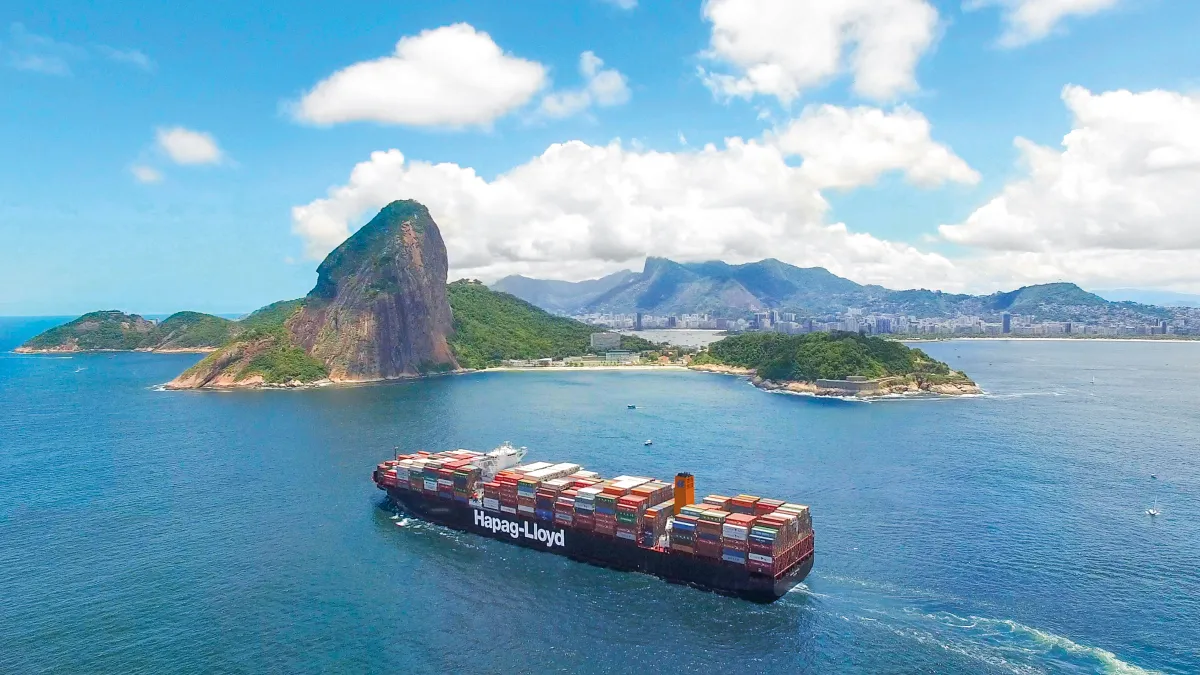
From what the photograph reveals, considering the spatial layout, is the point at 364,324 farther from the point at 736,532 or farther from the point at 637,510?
the point at 736,532

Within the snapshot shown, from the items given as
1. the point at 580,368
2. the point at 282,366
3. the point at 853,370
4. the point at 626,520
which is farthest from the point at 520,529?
the point at 580,368

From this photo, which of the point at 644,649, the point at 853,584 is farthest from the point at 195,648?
the point at 853,584

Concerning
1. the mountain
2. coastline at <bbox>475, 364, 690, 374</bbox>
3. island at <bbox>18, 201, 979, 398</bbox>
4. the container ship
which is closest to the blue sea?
the container ship

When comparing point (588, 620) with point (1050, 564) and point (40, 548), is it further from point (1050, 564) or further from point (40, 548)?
point (40, 548)

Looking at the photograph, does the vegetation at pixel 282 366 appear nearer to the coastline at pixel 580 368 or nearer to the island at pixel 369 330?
the island at pixel 369 330

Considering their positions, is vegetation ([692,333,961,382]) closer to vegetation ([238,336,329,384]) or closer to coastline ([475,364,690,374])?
coastline ([475,364,690,374])

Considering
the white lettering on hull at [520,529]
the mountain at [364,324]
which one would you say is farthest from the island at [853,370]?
the white lettering on hull at [520,529]
